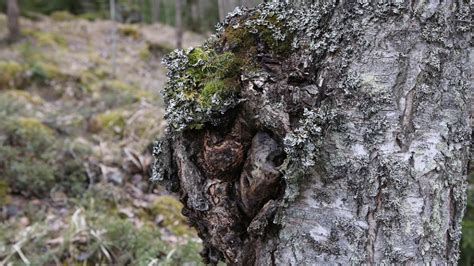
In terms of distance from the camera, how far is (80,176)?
15.3 feet

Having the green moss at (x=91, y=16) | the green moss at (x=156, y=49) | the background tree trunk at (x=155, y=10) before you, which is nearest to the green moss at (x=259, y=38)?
the green moss at (x=156, y=49)

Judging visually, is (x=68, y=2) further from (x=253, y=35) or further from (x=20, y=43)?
(x=253, y=35)

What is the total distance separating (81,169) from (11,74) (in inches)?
157

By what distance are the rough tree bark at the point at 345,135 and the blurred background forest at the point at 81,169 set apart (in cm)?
93

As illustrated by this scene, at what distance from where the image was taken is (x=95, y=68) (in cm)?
1027

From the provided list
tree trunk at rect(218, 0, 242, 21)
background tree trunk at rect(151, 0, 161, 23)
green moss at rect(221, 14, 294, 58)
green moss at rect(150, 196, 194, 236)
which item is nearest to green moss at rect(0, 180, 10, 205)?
green moss at rect(150, 196, 194, 236)

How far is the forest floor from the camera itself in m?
3.45

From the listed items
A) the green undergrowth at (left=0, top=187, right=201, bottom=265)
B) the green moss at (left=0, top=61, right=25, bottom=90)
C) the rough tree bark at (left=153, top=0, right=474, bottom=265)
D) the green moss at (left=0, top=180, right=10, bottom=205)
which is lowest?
the green moss at (left=0, top=61, right=25, bottom=90)

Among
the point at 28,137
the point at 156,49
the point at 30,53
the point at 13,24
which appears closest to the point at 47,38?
the point at 13,24

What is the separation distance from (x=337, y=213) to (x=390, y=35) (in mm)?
485

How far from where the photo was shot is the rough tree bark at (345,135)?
1.19 meters

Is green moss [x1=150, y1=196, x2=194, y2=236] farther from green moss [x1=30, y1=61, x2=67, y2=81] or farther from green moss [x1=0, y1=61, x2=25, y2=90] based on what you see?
green moss [x1=30, y1=61, x2=67, y2=81]

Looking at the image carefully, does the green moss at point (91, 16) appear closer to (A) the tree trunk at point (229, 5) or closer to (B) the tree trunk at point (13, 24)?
(B) the tree trunk at point (13, 24)

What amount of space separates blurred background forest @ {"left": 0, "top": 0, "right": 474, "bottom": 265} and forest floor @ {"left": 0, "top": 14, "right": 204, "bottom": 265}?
0.01 meters
